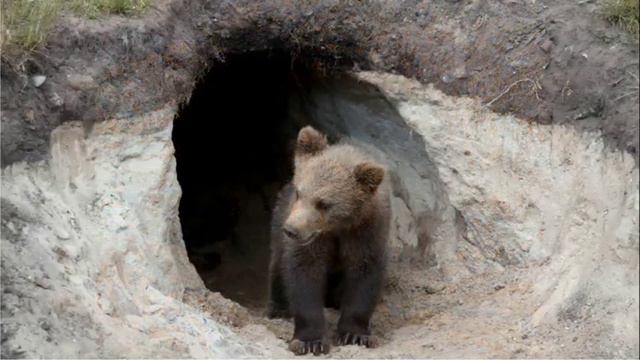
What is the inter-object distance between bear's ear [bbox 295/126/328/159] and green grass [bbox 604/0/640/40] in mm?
2508

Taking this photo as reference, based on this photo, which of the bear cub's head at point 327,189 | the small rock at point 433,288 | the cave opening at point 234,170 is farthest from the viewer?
the cave opening at point 234,170

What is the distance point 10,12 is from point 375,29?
125 inches

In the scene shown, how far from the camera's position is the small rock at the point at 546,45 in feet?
25.6

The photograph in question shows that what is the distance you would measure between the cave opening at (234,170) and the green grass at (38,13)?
2.85 meters

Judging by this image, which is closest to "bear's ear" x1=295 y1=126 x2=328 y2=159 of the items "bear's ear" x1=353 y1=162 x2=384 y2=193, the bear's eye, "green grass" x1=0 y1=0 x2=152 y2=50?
"bear's ear" x1=353 y1=162 x2=384 y2=193

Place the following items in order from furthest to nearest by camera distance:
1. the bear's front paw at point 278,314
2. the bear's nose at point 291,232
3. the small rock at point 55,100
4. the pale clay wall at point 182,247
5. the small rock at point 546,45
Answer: the bear's front paw at point 278,314 → the small rock at point 546,45 → the small rock at point 55,100 → the bear's nose at point 291,232 → the pale clay wall at point 182,247

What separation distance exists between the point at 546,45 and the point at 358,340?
9.43 ft

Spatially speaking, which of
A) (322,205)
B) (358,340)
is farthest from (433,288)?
(322,205)

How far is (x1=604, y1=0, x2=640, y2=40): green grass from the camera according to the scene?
24.0 ft

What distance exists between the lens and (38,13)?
7332 mm

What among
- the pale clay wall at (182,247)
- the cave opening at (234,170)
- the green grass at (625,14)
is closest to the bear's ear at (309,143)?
the pale clay wall at (182,247)

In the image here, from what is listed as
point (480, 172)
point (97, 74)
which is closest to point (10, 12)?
point (97, 74)

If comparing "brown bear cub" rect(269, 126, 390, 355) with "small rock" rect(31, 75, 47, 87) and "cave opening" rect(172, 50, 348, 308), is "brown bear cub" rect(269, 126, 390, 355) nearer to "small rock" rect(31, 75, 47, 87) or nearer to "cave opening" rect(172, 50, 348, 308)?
"small rock" rect(31, 75, 47, 87)

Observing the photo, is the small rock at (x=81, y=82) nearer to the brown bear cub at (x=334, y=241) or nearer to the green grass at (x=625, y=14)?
the brown bear cub at (x=334, y=241)
